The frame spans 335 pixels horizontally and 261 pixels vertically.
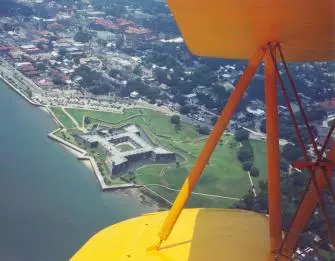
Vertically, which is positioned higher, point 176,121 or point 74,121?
point 176,121

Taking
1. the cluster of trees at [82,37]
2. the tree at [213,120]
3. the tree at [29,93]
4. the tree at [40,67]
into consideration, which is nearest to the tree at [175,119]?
the tree at [213,120]

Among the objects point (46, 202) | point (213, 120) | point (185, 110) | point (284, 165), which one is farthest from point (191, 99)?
point (46, 202)

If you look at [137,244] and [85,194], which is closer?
[137,244]

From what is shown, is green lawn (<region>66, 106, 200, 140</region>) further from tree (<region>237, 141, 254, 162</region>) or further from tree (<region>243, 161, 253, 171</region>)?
tree (<region>243, 161, 253, 171</region>)

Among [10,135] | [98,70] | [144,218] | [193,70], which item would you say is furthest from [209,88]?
[144,218]

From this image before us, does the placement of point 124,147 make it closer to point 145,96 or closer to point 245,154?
point 245,154

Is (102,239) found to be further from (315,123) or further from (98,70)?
(98,70)
